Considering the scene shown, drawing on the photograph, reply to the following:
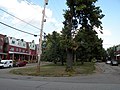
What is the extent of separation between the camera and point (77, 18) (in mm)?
38375

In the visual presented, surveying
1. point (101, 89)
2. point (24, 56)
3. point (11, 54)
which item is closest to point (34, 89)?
point (101, 89)

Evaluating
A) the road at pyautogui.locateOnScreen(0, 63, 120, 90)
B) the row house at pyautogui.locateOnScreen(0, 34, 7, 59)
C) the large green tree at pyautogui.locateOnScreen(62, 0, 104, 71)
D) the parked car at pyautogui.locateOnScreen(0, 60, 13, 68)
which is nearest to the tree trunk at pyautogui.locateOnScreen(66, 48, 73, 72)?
the large green tree at pyautogui.locateOnScreen(62, 0, 104, 71)

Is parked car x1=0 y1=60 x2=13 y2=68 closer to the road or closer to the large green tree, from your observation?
the large green tree

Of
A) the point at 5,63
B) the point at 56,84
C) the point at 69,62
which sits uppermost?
the point at 5,63

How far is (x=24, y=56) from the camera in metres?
108

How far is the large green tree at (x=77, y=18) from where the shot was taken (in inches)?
1395

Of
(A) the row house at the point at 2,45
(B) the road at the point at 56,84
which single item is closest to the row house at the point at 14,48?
(A) the row house at the point at 2,45

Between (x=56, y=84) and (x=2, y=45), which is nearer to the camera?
(x=56, y=84)

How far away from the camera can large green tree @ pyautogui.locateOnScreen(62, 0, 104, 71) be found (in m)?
35.4

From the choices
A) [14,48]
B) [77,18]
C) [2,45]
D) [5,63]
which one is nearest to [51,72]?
[77,18]

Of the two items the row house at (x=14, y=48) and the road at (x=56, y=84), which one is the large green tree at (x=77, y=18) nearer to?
the road at (x=56, y=84)

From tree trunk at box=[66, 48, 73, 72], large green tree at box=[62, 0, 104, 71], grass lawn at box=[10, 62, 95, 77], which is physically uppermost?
large green tree at box=[62, 0, 104, 71]

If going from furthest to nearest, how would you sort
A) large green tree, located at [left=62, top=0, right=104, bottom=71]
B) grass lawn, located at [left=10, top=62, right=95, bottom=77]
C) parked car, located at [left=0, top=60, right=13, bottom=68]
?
parked car, located at [left=0, top=60, right=13, bottom=68] → large green tree, located at [left=62, top=0, right=104, bottom=71] → grass lawn, located at [left=10, top=62, right=95, bottom=77]

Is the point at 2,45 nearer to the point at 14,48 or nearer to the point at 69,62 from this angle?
the point at 14,48
